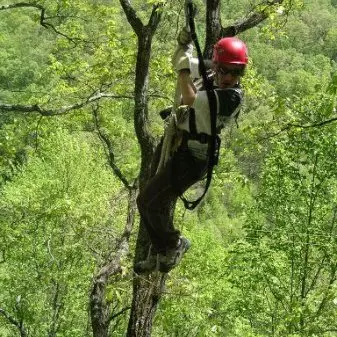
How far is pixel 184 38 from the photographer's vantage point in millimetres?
4094

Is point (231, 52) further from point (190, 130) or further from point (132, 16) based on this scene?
point (132, 16)

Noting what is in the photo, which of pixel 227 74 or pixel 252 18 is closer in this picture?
pixel 227 74

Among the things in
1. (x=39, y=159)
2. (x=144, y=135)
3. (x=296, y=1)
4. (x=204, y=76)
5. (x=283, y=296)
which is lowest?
(x=283, y=296)

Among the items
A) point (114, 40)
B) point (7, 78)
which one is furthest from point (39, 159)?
point (7, 78)

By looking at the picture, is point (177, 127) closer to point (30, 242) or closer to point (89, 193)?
point (30, 242)

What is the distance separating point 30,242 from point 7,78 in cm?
3472

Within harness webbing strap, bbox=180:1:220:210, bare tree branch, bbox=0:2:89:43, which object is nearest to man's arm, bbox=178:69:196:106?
harness webbing strap, bbox=180:1:220:210

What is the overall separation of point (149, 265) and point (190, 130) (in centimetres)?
181

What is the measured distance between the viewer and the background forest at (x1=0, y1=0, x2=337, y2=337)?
802cm

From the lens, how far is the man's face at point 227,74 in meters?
4.18

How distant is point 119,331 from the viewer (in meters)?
20.4

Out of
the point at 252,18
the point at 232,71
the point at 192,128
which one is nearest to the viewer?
the point at 232,71

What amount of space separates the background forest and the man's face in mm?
733

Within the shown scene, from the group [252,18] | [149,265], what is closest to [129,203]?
[149,265]
